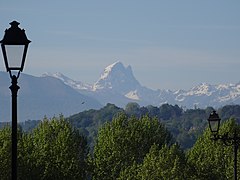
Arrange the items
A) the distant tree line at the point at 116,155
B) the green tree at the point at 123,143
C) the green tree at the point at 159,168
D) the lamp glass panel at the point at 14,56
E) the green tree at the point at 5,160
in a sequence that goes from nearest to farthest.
A: the lamp glass panel at the point at 14,56 < the green tree at the point at 5,160 < the distant tree line at the point at 116,155 < the green tree at the point at 159,168 < the green tree at the point at 123,143

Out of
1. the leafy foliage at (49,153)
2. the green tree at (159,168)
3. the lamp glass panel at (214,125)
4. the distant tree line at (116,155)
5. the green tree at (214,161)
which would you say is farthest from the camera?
the green tree at (214,161)

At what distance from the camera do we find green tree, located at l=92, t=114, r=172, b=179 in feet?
227

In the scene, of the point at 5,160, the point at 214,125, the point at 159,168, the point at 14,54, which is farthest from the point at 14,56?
the point at 159,168

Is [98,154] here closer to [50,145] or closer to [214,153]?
[50,145]

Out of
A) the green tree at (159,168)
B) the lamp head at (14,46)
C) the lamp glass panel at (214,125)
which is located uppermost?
the lamp head at (14,46)

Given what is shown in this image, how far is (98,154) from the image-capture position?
69875 mm

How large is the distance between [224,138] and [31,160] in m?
40.8

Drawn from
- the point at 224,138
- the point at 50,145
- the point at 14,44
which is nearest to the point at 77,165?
the point at 50,145

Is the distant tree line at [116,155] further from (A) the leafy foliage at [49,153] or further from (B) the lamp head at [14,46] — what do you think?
(B) the lamp head at [14,46]

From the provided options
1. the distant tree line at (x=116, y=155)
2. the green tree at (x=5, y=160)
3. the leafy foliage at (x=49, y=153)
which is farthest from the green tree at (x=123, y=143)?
the green tree at (x=5, y=160)

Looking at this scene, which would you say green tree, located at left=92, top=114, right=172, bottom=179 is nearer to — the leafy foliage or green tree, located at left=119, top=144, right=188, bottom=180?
the leafy foliage

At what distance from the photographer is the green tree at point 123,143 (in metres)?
69.2

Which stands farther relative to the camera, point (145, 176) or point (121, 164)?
point (121, 164)

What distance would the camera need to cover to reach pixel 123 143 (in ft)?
234
